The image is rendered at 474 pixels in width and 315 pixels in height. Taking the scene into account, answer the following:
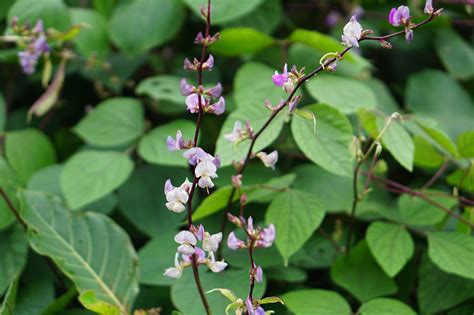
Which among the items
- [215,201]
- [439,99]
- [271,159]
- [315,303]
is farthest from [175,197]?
[439,99]

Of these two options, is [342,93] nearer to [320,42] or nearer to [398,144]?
[320,42]

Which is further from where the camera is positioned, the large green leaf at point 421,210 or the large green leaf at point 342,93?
the large green leaf at point 342,93

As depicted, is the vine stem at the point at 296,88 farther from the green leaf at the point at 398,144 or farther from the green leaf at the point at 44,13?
the green leaf at the point at 44,13

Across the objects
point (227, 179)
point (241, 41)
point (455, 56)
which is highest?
point (241, 41)

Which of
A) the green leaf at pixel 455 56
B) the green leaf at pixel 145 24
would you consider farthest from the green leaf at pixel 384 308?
the green leaf at pixel 455 56

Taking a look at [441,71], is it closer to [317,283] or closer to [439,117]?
[439,117]

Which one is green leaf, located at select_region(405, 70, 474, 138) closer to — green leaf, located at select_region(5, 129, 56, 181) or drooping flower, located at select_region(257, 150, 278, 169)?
drooping flower, located at select_region(257, 150, 278, 169)
